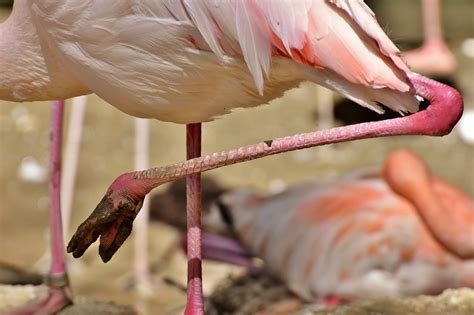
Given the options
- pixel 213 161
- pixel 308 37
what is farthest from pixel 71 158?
pixel 308 37

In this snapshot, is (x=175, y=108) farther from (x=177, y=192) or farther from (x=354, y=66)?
(x=177, y=192)

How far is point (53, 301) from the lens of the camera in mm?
1762

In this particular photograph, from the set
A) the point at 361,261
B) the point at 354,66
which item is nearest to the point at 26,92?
the point at 354,66

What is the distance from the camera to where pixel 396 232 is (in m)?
2.47

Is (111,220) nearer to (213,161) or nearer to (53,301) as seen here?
(213,161)

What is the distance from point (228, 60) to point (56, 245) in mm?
669

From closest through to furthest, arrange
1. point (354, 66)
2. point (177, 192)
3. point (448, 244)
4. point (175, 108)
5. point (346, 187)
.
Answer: point (354, 66) → point (175, 108) → point (448, 244) → point (346, 187) → point (177, 192)

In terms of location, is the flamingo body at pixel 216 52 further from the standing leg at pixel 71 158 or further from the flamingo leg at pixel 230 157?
the standing leg at pixel 71 158

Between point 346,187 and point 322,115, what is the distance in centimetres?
105

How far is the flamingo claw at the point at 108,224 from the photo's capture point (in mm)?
1424

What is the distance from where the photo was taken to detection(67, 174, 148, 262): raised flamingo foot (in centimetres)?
142

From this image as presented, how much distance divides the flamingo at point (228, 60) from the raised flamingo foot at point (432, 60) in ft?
7.80

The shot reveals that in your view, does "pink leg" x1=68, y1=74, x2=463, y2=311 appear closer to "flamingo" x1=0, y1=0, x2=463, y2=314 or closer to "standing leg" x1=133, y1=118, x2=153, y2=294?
"flamingo" x1=0, y1=0, x2=463, y2=314

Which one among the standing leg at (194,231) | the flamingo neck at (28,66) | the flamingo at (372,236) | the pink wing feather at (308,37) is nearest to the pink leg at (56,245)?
the flamingo neck at (28,66)
